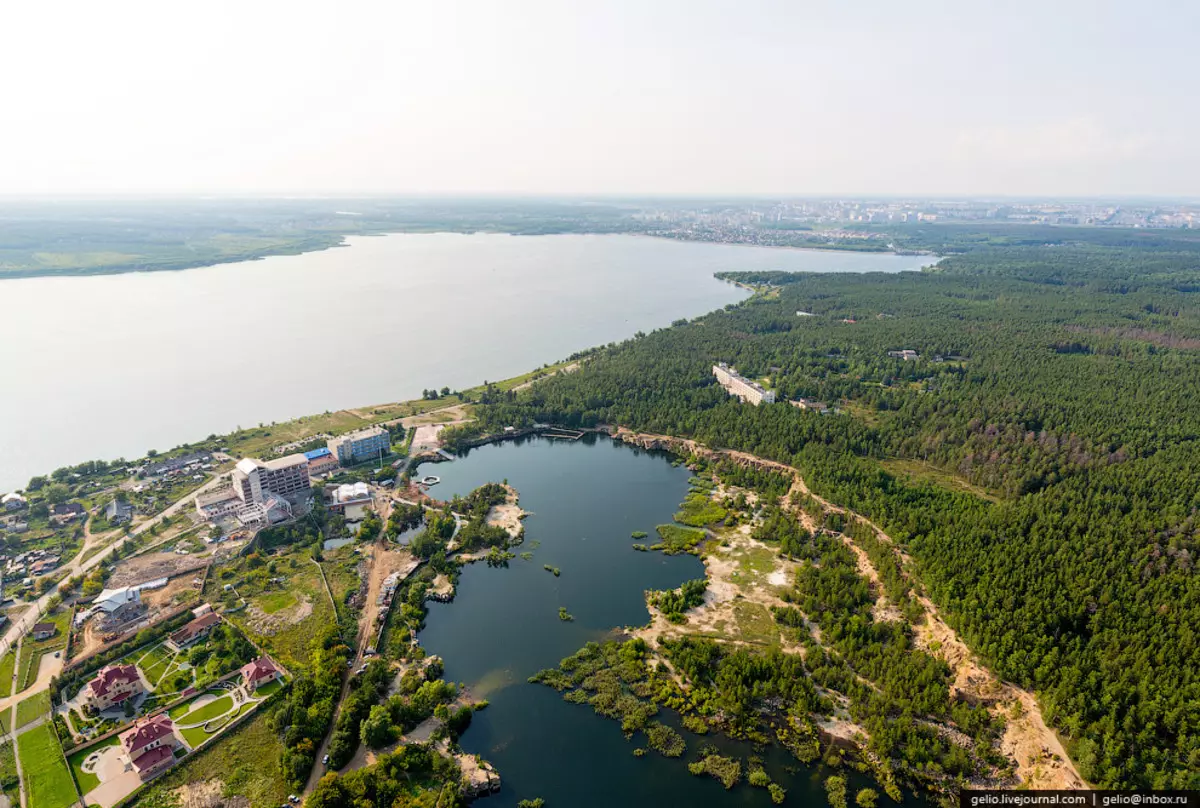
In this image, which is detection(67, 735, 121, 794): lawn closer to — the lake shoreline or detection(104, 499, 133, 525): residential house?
detection(104, 499, 133, 525): residential house

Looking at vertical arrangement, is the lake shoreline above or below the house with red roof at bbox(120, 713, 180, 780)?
above

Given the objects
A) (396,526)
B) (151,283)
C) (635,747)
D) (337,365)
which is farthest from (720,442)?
(151,283)

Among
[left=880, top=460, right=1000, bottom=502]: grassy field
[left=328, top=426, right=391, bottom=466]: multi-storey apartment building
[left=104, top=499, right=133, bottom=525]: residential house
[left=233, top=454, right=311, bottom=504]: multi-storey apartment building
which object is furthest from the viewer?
[left=328, top=426, right=391, bottom=466]: multi-storey apartment building

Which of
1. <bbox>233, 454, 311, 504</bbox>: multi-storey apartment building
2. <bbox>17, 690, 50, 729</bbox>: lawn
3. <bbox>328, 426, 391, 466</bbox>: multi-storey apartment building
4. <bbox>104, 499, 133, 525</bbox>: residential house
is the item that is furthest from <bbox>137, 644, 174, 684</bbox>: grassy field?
<bbox>328, 426, 391, 466</bbox>: multi-storey apartment building

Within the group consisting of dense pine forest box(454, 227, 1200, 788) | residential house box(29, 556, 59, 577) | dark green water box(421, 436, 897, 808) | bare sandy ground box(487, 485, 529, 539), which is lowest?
dark green water box(421, 436, 897, 808)

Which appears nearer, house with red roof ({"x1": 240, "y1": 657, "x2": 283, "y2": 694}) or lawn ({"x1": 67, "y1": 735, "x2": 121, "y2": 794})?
lawn ({"x1": 67, "y1": 735, "x2": 121, "y2": 794})

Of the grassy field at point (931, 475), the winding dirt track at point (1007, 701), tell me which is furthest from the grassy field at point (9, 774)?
the grassy field at point (931, 475)

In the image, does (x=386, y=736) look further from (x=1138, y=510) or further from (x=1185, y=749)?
(x=1138, y=510)

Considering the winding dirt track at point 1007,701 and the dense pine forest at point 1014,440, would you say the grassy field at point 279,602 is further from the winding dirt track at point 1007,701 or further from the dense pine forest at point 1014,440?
the winding dirt track at point 1007,701
